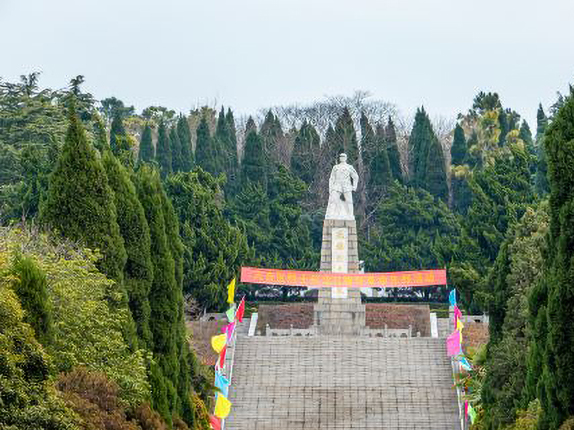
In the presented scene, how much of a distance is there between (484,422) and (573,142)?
31.7 feet

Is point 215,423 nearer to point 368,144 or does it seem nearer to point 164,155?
point 164,155

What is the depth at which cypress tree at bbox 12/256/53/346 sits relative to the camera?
23578 mm

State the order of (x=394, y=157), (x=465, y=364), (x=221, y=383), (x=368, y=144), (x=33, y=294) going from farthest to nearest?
(x=368, y=144), (x=394, y=157), (x=221, y=383), (x=465, y=364), (x=33, y=294)

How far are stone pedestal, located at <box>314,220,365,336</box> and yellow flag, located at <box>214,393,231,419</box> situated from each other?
44.9 feet

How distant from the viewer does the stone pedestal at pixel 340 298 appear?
5497cm

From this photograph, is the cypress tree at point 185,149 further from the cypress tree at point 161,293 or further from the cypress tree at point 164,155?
the cypress tree at point 161,293

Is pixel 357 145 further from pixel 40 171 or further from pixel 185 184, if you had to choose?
pixel 40 171

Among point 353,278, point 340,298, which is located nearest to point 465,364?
point 353,278

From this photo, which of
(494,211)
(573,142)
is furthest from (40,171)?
(573,142)

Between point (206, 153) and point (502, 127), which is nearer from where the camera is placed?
point (206, 153)

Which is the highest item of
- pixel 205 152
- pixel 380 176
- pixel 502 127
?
pixel 502 127

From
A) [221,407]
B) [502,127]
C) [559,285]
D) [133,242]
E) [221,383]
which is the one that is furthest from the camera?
[502,127]

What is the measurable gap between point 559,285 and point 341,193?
30611 mm

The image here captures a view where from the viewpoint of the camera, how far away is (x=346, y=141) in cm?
7581
